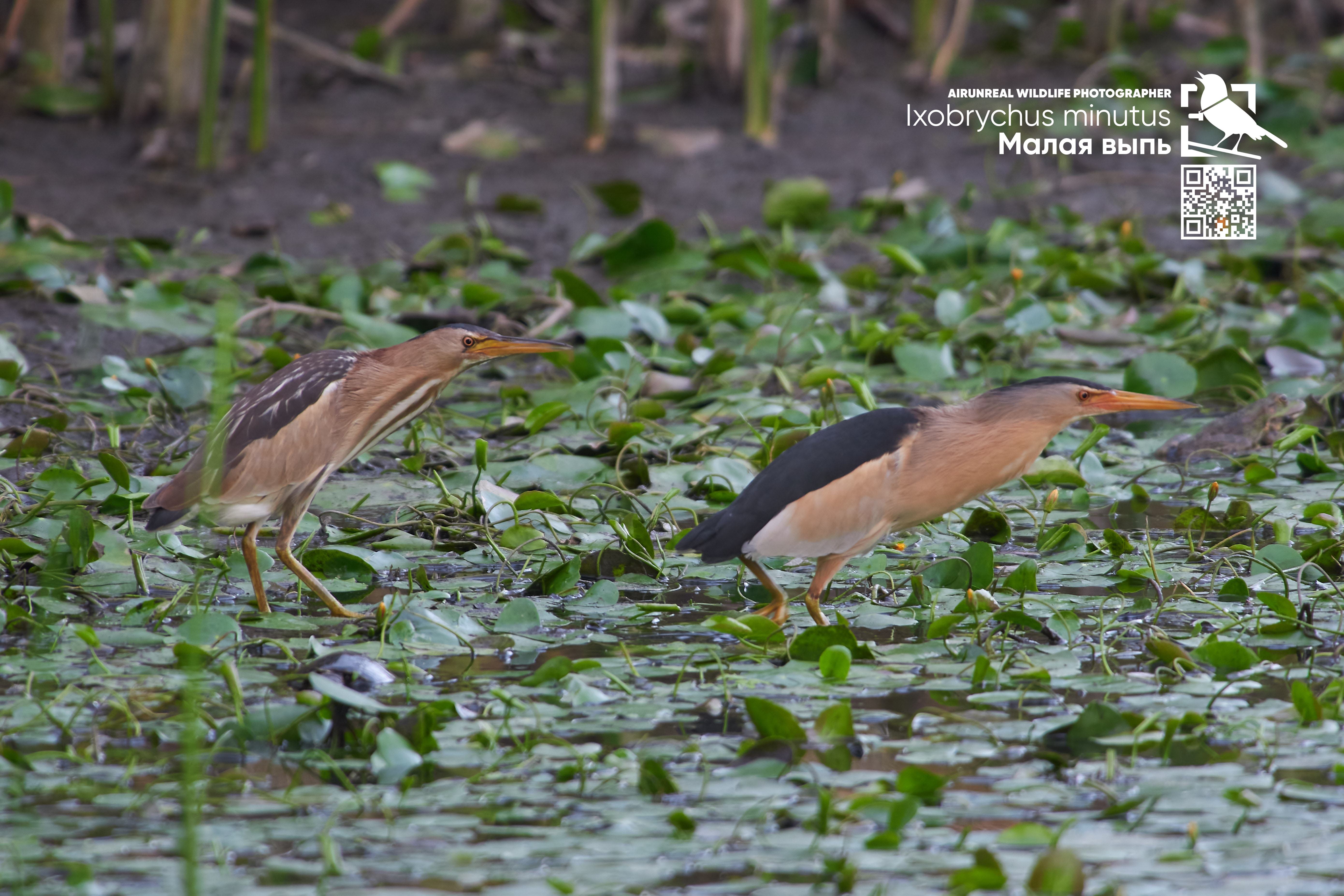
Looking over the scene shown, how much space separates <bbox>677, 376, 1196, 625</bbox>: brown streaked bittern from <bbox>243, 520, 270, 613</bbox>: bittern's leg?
105 cm

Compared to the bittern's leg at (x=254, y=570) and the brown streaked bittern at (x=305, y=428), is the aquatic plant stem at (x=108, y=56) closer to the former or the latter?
the brown streaked bittern at (x=305, y=428)

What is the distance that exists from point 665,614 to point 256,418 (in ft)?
3.77

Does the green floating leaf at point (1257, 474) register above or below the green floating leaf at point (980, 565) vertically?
above

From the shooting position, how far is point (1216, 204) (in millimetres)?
7684

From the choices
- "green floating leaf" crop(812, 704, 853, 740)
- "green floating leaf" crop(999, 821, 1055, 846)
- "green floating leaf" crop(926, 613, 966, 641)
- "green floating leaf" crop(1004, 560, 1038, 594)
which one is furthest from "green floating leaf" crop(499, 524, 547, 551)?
"green floating leaf" crop(999, 821, 1055, 846)

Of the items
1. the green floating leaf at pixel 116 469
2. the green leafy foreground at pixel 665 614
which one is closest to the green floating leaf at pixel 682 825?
the green leafy foreground at pixel 665 614

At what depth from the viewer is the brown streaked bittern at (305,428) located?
143 inches

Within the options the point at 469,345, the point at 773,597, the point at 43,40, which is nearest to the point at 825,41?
the point at 43,40

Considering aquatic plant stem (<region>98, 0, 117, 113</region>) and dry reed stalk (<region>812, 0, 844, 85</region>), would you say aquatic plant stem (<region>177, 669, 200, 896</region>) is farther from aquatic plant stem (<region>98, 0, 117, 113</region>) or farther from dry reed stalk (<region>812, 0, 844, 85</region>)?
dry reed stalk (<region>812, 0, 844, 85</region>)

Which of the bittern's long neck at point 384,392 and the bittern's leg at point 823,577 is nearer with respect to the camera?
the bittern's leg at point 823,577

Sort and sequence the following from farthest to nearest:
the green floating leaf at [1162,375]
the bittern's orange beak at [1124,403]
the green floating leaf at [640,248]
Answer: the green floating leaf at [640,248]
the green floating leaf at [1162,375]
the bittern's orange beak at [1124,403]

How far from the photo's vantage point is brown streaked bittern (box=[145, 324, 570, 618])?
3.62 meters

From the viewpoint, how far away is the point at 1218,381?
5.27 metres

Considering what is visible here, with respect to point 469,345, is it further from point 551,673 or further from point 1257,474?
point 1257,474
